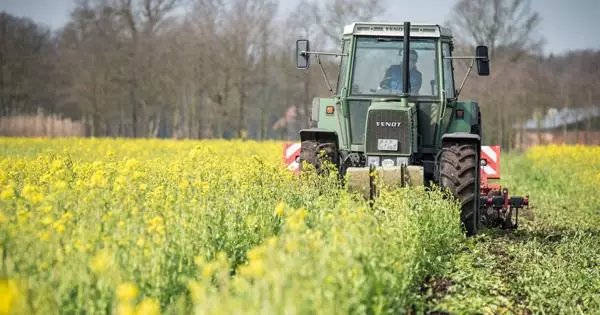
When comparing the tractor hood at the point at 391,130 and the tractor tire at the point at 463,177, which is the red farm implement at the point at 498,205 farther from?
the tractor hood at the point at 391,130

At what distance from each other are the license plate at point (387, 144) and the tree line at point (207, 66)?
32.8m

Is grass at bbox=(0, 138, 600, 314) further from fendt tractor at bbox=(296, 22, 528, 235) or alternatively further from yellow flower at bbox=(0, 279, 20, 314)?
fendt tractor at bbox=(296, 22, 528, 235)

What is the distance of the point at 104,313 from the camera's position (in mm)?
5328

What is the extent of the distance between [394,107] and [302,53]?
4.67 feet

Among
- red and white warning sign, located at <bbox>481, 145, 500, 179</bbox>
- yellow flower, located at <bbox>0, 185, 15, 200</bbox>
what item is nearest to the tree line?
red and white warning sign, located at <bbox>481, 145, 500, 179</bbox>

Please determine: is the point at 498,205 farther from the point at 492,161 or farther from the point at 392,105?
the point at 492,161

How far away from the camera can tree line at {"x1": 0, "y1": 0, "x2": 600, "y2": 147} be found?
49.7 meters

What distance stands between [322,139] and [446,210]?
3.00 m

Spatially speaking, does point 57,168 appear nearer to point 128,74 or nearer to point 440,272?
point 440,272

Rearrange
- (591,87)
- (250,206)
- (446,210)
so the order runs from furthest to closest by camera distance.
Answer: (591,87) < (446,210) < (250,206)

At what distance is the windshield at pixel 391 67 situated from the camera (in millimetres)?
12727

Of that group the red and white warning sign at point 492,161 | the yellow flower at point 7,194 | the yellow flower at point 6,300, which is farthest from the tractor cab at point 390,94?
the yellow flower at point 6,300

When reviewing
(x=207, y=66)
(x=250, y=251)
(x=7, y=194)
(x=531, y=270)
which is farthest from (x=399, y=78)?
(x=207, y=66)

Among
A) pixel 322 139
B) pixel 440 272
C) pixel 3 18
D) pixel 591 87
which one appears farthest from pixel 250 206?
pixel 3 18
